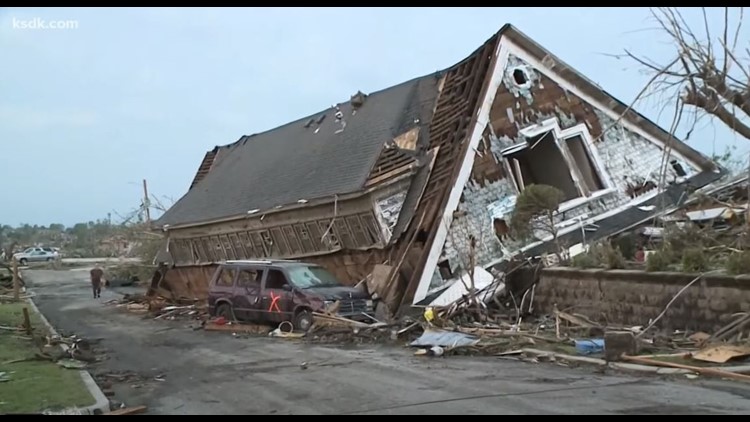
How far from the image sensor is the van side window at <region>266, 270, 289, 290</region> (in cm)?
1883

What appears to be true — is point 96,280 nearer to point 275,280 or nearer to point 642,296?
point 275,280

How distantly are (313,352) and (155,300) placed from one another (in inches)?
657

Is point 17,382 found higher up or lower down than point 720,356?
higher up

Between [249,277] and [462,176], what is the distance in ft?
20.7

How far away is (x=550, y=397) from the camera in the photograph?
872 centimetres

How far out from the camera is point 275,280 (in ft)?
62.5

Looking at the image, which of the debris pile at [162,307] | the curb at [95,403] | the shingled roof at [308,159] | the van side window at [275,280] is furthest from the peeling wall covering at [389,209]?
the curb at [95,403]

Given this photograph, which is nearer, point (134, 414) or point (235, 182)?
point (134, 414)

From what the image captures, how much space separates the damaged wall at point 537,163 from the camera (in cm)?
2086

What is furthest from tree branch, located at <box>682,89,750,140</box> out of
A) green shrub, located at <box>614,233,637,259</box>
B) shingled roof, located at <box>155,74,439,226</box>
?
shingled roof, located at <box>155,74,439,226</box>

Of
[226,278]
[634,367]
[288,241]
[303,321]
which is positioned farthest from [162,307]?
[634,367]

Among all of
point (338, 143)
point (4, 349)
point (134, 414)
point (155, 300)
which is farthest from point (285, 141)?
point (134, 414)

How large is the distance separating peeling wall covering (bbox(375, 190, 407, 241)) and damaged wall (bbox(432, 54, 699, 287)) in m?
1.62

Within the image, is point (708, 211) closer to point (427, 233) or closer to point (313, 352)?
point (427, 233)
